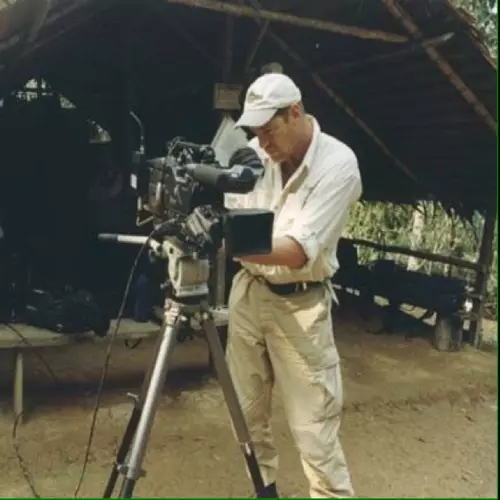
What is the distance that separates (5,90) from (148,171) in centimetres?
464

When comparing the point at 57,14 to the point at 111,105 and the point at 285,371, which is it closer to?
the point at 285,371

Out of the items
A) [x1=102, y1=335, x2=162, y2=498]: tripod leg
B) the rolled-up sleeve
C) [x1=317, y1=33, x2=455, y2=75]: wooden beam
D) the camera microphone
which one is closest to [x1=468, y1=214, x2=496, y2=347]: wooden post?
[x1=317, y1=33, x2=455, y2=75]: wooden beam

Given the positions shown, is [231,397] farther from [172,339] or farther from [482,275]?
[482,275]

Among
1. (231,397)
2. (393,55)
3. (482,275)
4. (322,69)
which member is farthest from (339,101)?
(231,397)

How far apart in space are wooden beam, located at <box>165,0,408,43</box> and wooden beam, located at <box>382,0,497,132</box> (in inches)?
6.0

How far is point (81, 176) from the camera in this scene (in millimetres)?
6406

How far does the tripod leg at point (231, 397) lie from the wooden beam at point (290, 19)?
2.53 metres

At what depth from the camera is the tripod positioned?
2.04m

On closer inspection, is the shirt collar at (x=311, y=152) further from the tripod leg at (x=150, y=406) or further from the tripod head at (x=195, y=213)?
the tripod leg at (x=150, y=406)

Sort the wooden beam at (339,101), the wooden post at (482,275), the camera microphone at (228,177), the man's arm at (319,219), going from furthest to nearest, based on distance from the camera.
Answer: the wooden post at (482,275), the wooden beam at (339,101), the man's arm at (319,219), the camera microphone at (228,177)

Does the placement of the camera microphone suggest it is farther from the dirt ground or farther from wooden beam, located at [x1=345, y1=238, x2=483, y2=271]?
wooden beam, located at [x1=345, y1=238, x2=483, y2=271]

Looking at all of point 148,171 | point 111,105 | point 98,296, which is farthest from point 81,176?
point 148,171

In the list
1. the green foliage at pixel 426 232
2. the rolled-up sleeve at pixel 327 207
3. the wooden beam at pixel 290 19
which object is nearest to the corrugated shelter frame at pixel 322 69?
the wooden beam at pixel 290 19

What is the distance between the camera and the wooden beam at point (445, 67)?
451 cm
